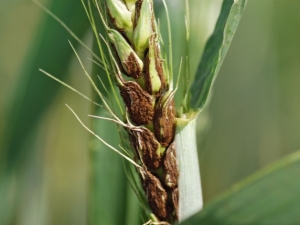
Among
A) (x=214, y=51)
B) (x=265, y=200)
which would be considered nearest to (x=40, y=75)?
(x=214, y=51)

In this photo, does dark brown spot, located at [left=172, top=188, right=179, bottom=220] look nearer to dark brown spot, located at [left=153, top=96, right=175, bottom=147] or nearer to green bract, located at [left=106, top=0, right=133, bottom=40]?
dark brown spot, located at [left=153, top=96, right=175, bottom=147]

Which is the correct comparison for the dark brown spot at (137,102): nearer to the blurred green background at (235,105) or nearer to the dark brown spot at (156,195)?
the dark brown spot at (156,195)

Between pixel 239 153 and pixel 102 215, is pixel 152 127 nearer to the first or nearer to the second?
pixel 102 215

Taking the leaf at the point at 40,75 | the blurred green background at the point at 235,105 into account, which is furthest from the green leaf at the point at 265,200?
the blurred green background at the point at 235,105

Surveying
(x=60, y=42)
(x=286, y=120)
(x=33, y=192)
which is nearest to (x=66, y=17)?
(x=60, y=42)

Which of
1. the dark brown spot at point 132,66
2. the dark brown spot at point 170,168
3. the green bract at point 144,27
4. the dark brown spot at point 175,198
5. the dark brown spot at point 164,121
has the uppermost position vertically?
the green bract at point 144,27

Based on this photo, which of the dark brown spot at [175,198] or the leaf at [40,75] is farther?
the leaf at [40,75]
